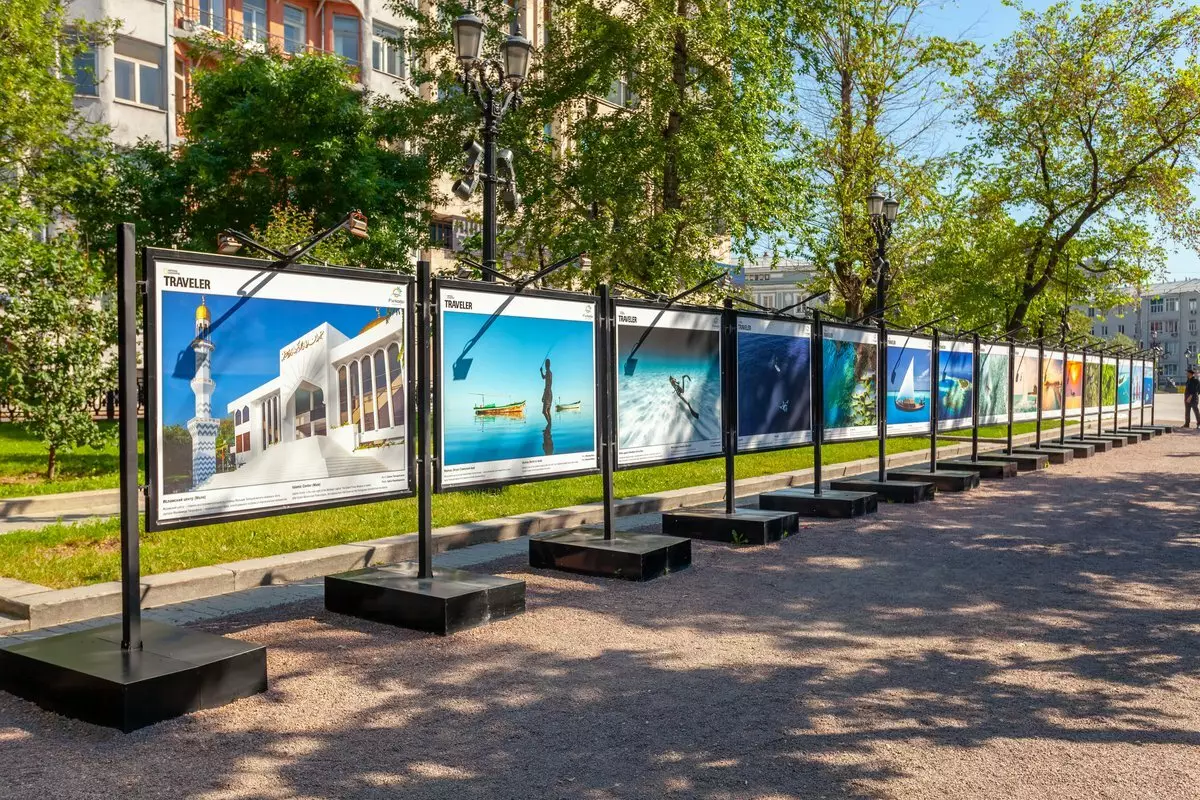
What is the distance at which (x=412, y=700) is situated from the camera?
480 cm

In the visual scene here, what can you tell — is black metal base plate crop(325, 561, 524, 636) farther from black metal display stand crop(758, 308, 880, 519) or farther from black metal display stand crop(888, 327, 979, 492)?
black metal display stand crop(888, 327, 979, 492)

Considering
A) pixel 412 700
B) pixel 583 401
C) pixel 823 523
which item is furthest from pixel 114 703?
pixel 823 523

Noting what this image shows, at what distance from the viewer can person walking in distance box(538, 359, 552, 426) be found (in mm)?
7680

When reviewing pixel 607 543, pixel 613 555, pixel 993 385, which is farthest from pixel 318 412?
pixel 993 385

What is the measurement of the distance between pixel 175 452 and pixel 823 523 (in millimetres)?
7539

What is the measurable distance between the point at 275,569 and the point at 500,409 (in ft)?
6.59

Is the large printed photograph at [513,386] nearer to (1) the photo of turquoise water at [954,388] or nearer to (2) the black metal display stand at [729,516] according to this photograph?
(2) the black metal display stand at [729,516]

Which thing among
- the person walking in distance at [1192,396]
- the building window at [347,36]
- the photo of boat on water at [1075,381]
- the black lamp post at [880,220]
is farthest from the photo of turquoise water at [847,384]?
the building window at [347,36]

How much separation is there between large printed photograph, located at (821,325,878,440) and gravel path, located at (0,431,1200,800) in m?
3.89

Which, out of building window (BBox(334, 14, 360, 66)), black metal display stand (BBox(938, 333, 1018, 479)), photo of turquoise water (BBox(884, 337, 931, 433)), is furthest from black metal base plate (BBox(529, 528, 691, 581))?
building window (BBox(334, 14, 360, 66))

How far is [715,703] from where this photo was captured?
188 inches

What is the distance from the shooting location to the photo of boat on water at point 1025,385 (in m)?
19.1

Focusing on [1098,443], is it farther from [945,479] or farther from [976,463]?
[945,479]

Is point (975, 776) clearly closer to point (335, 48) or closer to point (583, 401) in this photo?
point (583, 401)
